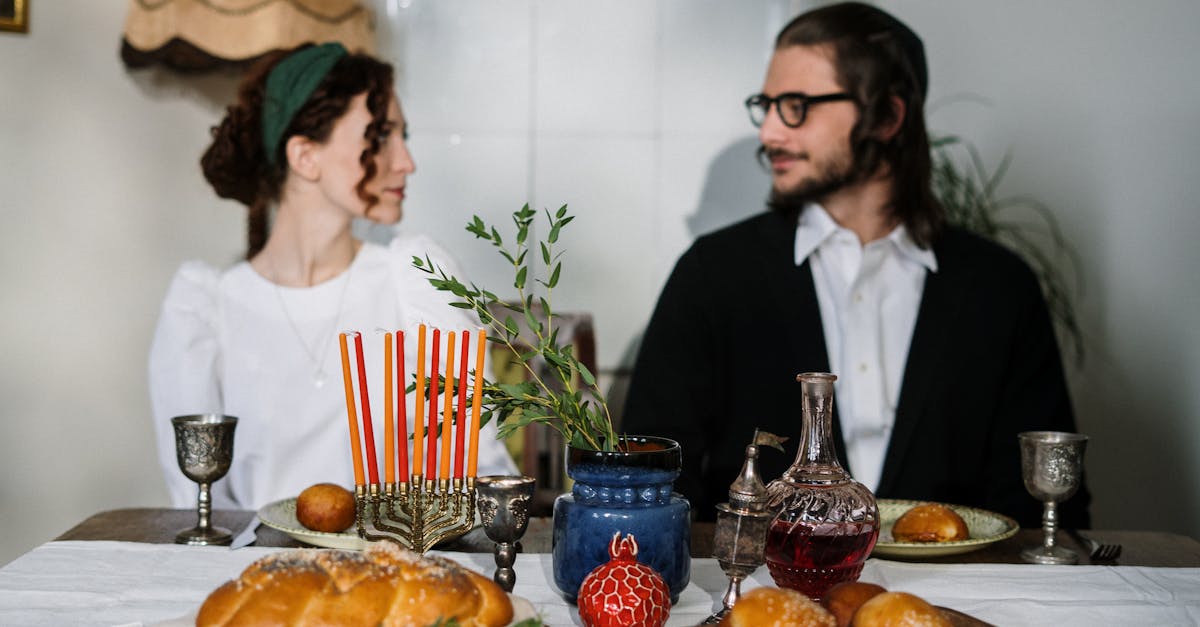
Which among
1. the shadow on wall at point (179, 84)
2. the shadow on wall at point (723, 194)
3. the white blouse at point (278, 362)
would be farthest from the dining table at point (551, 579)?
the shadow on wall at point (179, 84)

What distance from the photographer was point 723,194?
3.62 m

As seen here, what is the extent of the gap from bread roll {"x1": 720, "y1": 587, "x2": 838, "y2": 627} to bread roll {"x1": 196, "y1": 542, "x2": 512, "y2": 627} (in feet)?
0.69

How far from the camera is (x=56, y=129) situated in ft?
11.3

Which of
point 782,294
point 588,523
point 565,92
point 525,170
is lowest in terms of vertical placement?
point 588,523

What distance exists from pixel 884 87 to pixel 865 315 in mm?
574

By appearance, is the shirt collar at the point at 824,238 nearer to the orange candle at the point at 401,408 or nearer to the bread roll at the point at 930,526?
the bread roll at the point at 930,526

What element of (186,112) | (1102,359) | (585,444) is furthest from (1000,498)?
(186,112)

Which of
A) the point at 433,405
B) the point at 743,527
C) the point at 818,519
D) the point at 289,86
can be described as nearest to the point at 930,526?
the point at 818,519

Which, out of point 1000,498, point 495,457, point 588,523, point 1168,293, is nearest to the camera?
point 588,523

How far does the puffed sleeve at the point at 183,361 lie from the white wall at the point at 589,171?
1099 mm

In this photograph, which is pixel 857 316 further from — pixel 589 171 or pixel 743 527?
pixel 743 527

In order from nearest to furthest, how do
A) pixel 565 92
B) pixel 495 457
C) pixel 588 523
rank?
pixel 588 523 < pixel 495 457 < pixel 565 92

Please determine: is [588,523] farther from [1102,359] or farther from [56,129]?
[56,129]

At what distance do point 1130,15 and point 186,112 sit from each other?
2841 millimetres
